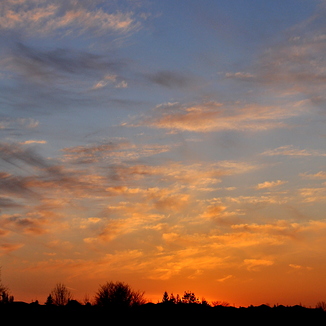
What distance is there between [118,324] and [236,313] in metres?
8.46

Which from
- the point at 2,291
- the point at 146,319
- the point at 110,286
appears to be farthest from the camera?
the point at 2,291

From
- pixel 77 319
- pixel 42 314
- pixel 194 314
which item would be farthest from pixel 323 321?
pixel 42 314

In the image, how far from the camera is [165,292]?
7550 centimetres

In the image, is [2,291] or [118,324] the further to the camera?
[2,291]

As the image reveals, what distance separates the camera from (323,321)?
1292 inches

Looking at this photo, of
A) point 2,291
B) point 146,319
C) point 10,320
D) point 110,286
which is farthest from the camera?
point 2,291

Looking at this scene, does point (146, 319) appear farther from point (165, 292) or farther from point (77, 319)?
point (165, 292)

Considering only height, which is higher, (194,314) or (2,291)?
(2,291)

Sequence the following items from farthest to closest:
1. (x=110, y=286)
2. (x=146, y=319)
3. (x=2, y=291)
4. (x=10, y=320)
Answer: (x=2, y=291) < (x=110, y=286) < (x=146, y=319) < (x=10, y=320)

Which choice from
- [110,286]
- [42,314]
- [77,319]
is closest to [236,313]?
[77,319]

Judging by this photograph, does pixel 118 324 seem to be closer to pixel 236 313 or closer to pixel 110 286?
pixel 236 313

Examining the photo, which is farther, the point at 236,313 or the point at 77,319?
the point at 236,313

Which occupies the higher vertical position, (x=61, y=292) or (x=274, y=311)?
(x=61, y=292)

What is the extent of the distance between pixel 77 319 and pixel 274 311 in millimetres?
13767
